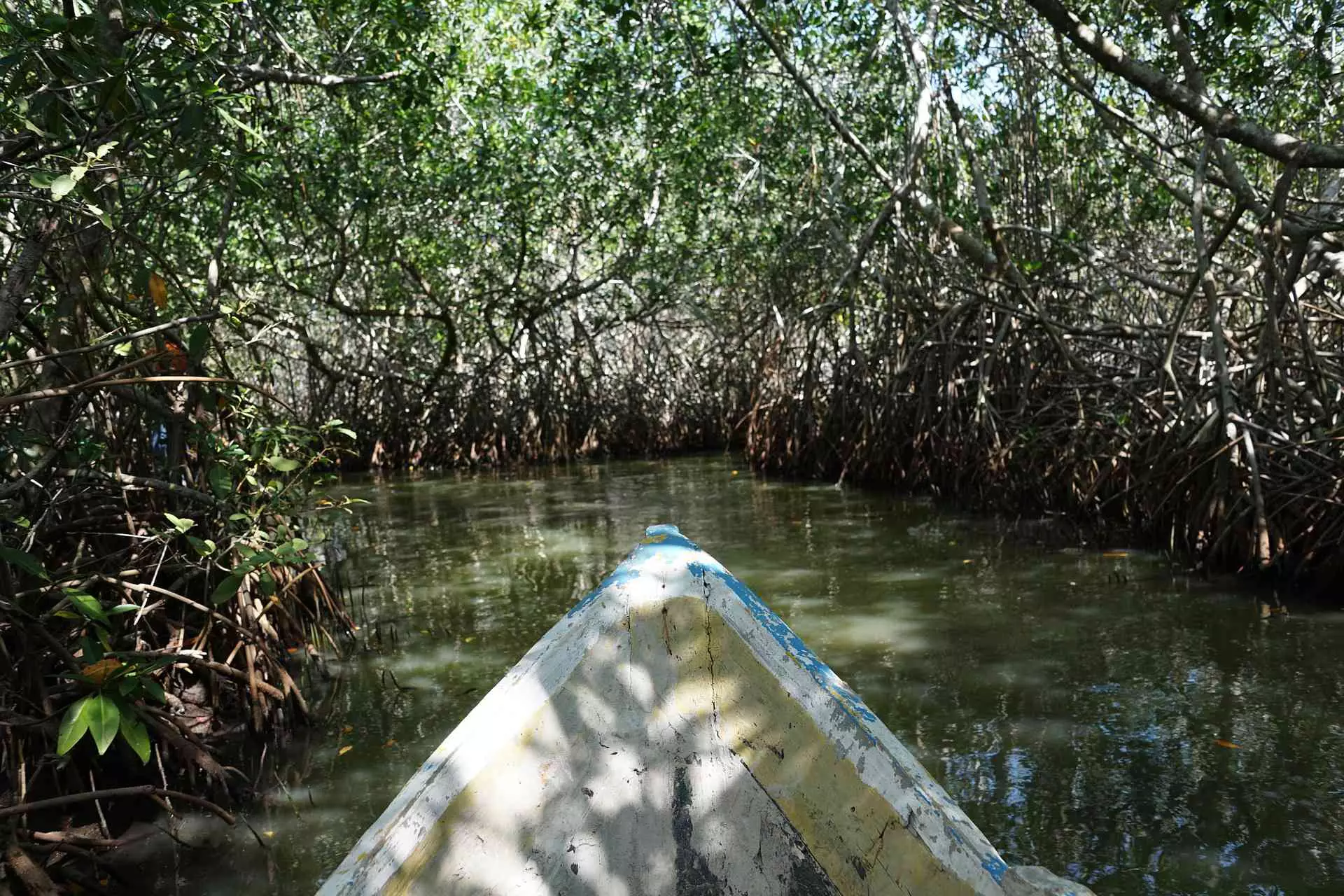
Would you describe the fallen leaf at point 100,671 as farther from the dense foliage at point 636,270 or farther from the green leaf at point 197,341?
the green leaf at point 197,341

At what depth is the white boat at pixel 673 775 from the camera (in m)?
1.82

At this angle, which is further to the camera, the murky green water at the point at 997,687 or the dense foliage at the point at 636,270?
the dense foliage at the point at 636,270

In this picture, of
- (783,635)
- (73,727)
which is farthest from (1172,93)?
(73,727)

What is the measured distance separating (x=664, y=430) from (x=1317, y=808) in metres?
11.6

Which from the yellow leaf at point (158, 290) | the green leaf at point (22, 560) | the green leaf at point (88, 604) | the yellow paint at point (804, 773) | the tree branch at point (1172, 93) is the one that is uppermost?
the tree branch at point (1172, 93)

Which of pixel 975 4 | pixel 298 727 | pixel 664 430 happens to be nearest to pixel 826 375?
pixel 664 430

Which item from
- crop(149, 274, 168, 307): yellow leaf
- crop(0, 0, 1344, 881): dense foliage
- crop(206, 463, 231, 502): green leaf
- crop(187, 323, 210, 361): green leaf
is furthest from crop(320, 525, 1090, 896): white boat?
crop(149, 274, 168, 307): yellow leaf

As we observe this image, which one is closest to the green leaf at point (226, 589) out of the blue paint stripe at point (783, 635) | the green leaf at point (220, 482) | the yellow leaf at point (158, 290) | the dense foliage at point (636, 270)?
the dense foliage at point (636, 270)

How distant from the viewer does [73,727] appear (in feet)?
6.99

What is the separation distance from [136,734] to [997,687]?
9.49 ft

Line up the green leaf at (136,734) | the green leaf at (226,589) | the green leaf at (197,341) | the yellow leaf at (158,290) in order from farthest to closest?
the yellow leaf at (158,290) → the green leaf at (226,589) → the green leaf at (197,341) → the green leaf at (136,734)

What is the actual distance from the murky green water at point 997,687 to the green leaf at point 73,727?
90 centimetres

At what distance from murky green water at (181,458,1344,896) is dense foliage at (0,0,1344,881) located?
19.8 inches

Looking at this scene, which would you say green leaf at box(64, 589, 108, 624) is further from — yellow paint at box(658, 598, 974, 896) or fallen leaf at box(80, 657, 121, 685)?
yellow paint at box(658, 598, 974, 896)
